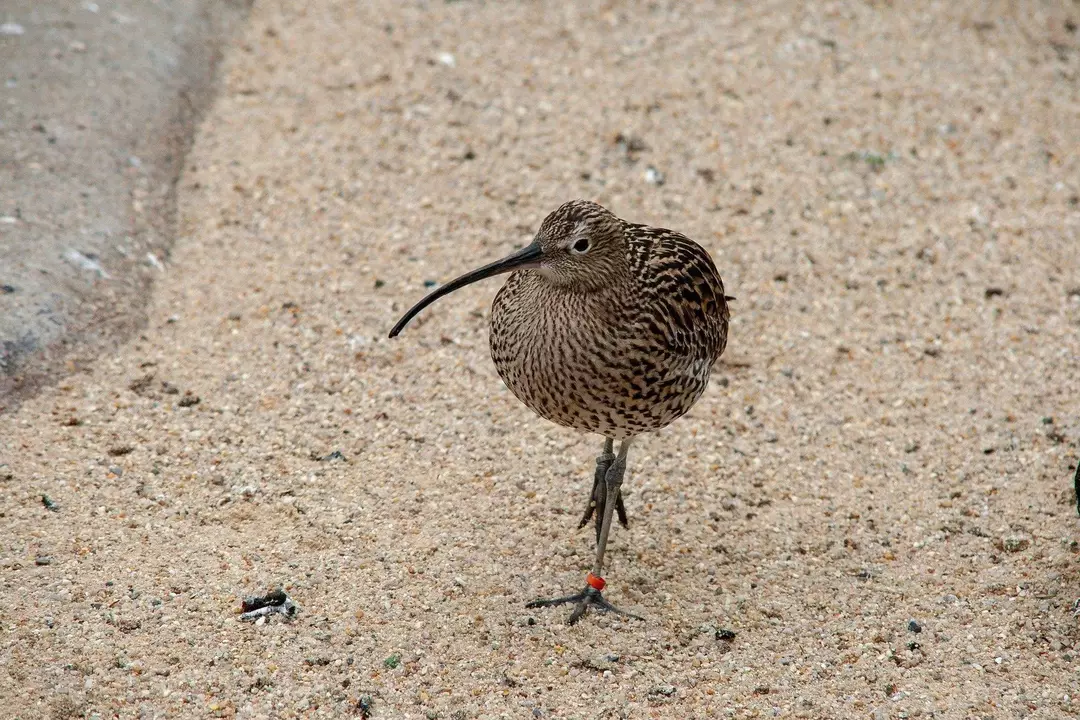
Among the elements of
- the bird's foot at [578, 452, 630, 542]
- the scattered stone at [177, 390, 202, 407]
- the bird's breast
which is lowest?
the scattered stone at [177, 390, 202, 407]

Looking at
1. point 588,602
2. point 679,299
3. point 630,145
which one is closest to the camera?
point 679,299

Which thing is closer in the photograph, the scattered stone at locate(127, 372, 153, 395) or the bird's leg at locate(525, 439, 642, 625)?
the bird's leg at locate(525, 439, 642, 625)

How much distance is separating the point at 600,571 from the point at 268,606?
129 centimetres

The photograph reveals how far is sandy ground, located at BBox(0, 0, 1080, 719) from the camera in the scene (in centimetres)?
466

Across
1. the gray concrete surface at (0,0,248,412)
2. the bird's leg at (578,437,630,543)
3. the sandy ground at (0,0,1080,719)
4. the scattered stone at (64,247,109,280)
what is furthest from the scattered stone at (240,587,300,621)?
the scattered stone at (64,247,109,280)

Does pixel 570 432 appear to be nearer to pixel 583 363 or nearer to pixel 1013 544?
pixel 583 363

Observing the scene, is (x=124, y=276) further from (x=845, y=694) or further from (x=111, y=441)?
(x=845, y=694)

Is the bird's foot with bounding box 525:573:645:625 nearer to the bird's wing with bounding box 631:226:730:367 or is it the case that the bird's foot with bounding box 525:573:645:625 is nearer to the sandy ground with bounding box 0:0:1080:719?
the sandy ground with bounding box 0:0:1080:719

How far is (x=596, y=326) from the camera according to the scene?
4508 millimetres

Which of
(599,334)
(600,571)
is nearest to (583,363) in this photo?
(599,334)

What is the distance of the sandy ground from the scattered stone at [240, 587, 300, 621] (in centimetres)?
8

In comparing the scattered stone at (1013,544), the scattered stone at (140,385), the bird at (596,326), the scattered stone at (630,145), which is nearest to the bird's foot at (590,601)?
the bird at (596,326)

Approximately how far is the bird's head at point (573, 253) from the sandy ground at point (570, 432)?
131 centimetres

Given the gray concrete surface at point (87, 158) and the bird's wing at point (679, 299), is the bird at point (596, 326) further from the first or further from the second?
the gray concrete surface at point (87, 158)
